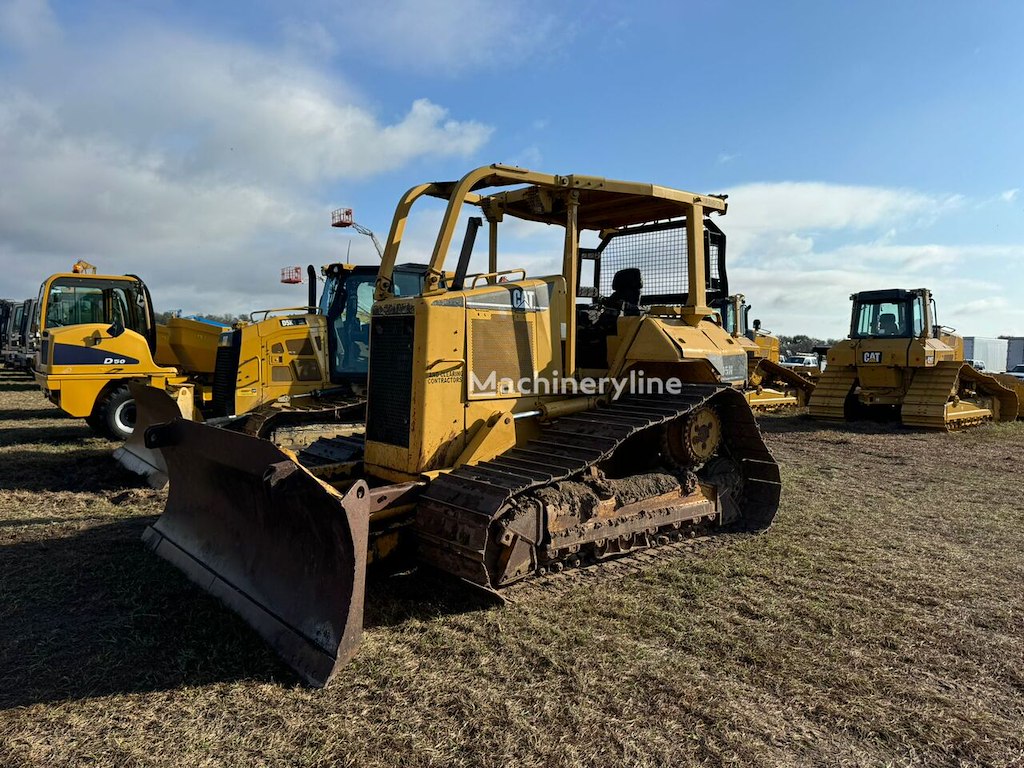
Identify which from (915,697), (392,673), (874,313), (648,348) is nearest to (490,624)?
(392,673)

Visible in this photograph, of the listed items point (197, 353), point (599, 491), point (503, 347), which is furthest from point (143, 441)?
point (197, 353)

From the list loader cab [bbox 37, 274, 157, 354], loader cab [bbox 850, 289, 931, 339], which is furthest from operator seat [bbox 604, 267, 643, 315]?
loader cab [bbox 850, 289, 931, 339]

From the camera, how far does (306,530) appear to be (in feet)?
13.3

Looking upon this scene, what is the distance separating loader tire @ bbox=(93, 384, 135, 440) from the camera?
11.4 m

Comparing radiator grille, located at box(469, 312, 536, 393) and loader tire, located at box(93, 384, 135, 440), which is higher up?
radiator grille, located at box(469, 312, 536, 393)

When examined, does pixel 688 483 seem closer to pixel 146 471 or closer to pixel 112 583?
pixel 112 583

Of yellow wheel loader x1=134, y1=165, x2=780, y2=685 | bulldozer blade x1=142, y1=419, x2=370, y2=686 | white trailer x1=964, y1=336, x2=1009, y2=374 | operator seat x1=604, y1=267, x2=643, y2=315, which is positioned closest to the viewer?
bulldozer blade x1=142, y1=419, x2=370, y2=686

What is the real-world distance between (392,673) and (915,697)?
2668 millimetres

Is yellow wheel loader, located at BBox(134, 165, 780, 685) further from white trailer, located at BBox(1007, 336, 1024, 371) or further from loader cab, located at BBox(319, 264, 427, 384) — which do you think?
white trailer, located at BBox(1007, 336, 1024, 371)

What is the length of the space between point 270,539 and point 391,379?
1.42 m

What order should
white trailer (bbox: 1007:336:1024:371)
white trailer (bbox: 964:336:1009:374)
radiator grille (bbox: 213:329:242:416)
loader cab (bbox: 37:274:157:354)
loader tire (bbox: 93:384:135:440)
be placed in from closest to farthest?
radiator grille (bbox: 213:329:242:416) < loader tire (bbox: 93:384:135:440) < loader cab (bbox: 37:274:157:354) < white trailer (bbox: 964:336:1009:374) < white trailer (bbox: 1007:336:1024:371)

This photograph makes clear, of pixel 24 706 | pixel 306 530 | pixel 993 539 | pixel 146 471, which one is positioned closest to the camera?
pixel 24 706

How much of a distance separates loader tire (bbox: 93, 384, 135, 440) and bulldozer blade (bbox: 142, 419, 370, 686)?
271 inches

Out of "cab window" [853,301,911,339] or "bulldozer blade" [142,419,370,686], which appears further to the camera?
"cab window" [853,301,911,339]
